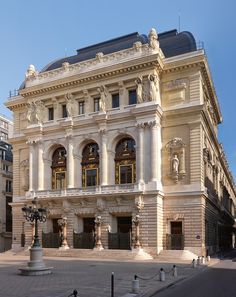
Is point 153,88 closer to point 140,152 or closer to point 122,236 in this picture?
point 140,152

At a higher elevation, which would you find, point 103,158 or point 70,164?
point 103,158

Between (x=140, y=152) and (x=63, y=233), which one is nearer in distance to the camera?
(x=140, y=152)

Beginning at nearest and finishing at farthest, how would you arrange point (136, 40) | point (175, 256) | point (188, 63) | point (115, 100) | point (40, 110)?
point (175, 256) < point (188, 63) < point (115, 100) < point (136, 40) < point (40, 110)

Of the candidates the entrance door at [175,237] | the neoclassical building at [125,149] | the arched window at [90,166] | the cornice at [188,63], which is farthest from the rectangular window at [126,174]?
the cornice at [188,63]

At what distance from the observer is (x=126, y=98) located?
50750mm

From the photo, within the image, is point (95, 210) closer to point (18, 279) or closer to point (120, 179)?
point (120, 179)

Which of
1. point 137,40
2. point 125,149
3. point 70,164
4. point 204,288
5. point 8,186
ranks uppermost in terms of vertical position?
point 137,40

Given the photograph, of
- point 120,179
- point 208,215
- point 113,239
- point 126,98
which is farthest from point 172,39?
point 113,239

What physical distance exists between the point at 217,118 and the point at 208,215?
25649mm

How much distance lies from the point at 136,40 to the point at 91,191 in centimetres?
2180

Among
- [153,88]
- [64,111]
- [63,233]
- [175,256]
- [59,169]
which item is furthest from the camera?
[64,111]

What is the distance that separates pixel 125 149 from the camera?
168 feet

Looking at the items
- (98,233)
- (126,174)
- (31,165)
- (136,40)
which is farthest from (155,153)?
(31,165)

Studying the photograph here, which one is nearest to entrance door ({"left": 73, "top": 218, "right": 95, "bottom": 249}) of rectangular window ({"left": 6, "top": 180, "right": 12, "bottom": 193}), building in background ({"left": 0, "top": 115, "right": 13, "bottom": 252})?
building in background ({"left": 0, "top": 115, "right": 13, "bottom": 252})
